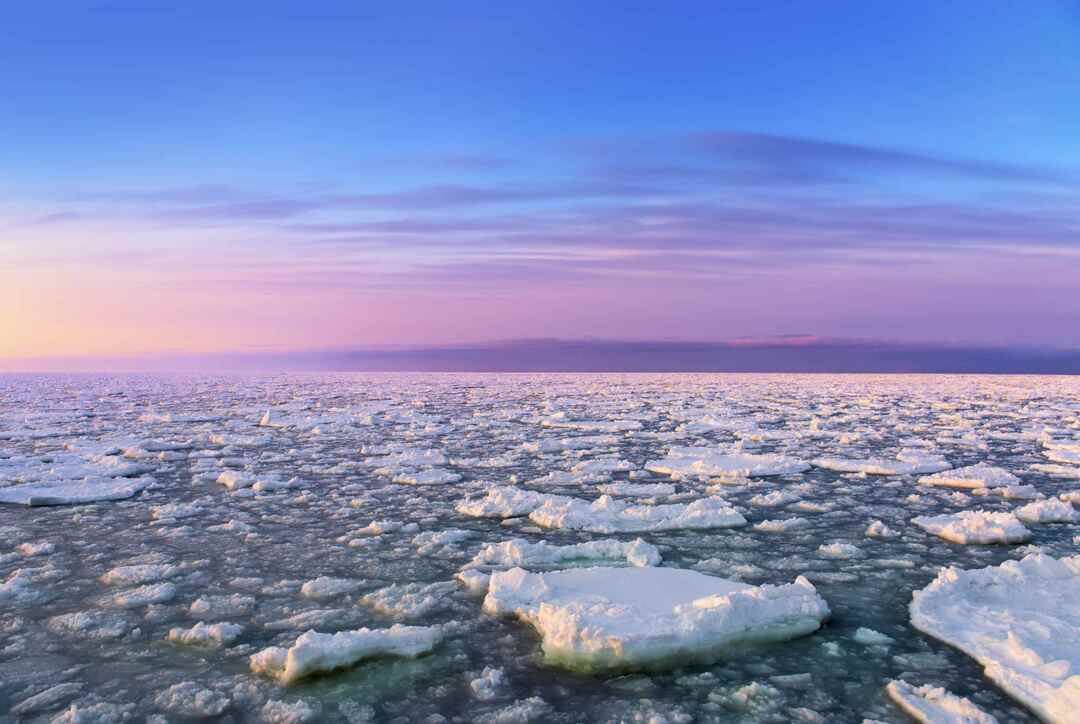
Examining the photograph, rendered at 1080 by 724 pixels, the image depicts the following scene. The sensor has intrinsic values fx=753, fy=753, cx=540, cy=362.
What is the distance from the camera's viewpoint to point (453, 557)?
5.18 metres

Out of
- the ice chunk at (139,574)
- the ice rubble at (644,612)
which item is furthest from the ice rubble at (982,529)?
the ice chunk at (139,574)

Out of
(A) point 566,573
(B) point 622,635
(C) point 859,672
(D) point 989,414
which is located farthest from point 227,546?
(D) point 989,414

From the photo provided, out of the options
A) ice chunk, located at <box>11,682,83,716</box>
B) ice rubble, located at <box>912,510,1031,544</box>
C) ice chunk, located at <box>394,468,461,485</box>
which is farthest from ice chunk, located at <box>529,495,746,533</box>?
ice chunk, located at <box>11,682,83,716</box>

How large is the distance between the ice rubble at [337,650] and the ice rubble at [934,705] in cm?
202

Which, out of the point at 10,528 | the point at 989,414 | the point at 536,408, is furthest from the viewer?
the point at 536,408

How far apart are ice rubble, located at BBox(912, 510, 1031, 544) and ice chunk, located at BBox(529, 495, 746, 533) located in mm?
1457

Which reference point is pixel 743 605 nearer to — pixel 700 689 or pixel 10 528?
pixel 700 689

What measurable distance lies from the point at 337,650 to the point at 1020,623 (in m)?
3.29

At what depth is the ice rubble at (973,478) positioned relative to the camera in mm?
7820

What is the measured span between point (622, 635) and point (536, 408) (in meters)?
15.7

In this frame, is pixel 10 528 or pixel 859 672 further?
pixel 10 528

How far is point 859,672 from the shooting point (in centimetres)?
327

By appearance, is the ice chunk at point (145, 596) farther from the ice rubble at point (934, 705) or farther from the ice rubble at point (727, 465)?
the ice rubble at point (727, 465)

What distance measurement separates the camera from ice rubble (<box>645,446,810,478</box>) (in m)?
8.63
